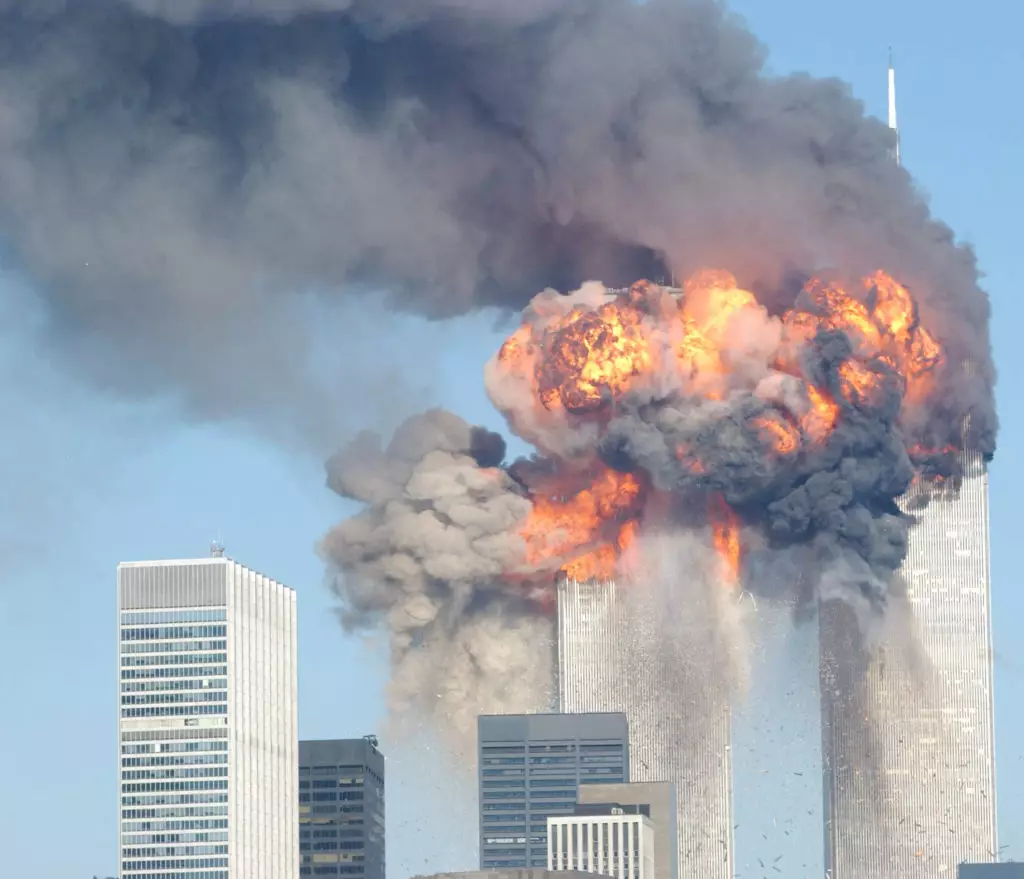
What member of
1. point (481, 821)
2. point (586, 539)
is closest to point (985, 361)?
point (586, 539)

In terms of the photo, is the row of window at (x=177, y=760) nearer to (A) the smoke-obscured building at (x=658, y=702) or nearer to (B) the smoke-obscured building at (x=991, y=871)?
(A) the smoke-obscured building at (x=658, y=702)

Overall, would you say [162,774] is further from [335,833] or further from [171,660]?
[335,833]

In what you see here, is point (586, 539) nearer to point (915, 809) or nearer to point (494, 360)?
point (494, 360)

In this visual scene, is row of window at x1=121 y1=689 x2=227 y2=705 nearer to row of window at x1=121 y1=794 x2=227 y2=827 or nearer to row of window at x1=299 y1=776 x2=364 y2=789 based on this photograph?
row of window at x1=121 y1=794 x2=227 y2=827

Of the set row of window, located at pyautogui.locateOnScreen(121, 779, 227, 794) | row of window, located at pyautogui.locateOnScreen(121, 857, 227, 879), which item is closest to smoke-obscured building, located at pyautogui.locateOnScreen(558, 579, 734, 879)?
row of window, located at pyautogui.locateOnScreen(121, 779, 227, 794)

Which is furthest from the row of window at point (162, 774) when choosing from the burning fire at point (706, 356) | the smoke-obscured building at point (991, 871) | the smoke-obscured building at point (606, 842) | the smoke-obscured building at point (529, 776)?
the smoke-obscured building at point (991, 871)

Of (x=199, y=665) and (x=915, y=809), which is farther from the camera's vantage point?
(x=915, y=809)

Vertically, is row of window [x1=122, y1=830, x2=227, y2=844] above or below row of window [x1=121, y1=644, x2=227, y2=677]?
below
